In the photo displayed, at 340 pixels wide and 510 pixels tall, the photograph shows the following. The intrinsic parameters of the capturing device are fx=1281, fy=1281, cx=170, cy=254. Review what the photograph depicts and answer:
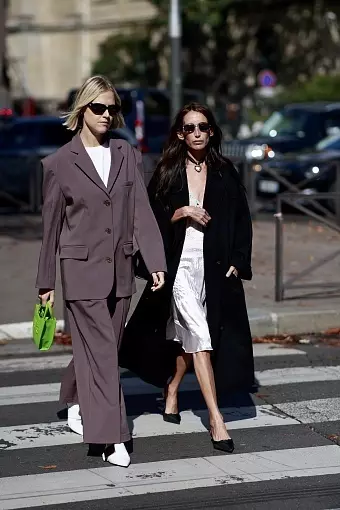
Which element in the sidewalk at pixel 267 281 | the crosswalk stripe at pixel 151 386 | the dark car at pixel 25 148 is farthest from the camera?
the dark car at pixel 25 148

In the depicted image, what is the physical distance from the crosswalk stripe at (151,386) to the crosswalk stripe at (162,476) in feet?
5.63

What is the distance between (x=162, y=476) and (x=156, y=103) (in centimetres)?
2326

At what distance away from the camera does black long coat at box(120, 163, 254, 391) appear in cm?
700

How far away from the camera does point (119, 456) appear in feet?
21.4

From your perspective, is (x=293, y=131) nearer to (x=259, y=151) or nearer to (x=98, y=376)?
(x=259, y=151)

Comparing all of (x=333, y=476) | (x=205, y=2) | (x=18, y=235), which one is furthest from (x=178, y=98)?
(x=333, y=476)

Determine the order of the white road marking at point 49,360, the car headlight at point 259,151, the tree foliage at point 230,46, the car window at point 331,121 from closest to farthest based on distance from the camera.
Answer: the white road marking at point 49,360
the car headlight at point 259,151
the car window at point 331,121
the tree foliage at point 230,46

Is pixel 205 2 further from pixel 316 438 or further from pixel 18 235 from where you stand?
pixel 316 438

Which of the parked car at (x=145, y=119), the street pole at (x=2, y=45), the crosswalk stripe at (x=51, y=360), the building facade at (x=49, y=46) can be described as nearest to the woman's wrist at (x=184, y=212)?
the crosswalk stripe at (x=51, y=360)

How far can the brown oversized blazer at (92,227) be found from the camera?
651cm

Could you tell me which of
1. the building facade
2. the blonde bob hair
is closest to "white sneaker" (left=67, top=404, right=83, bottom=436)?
the blonde bob hair

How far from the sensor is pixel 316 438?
715 cm

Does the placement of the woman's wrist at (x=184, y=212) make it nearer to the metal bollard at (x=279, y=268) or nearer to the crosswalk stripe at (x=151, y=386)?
the crosswalk stripe at (x=151, y=386)

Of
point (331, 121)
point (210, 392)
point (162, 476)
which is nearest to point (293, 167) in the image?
point (331, 121)
